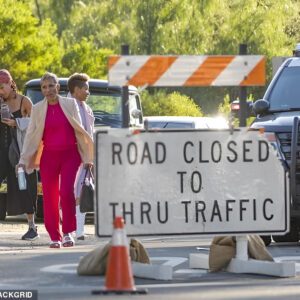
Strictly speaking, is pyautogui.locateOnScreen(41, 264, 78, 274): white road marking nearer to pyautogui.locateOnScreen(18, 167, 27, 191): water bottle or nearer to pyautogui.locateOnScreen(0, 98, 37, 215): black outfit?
pyautogui.locateOnScreen(18, 167, 27, 191): water bottle

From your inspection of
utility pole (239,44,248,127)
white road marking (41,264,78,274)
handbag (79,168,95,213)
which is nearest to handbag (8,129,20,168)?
handbag (79,168,95,213)

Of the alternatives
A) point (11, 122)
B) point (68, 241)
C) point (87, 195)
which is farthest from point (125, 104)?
point (11, 122)

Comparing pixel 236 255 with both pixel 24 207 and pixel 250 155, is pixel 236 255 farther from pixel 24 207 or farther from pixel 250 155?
pixel 24 207

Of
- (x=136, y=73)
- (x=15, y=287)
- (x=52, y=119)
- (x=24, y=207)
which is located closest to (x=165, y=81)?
(x=136, y=73)

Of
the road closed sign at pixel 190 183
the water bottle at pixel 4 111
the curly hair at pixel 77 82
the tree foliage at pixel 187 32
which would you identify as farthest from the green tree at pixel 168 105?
the road closed sign at pixel 190 183

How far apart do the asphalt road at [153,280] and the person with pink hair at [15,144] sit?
2.19 meters

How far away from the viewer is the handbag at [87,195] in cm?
1548

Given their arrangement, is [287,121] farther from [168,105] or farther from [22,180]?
[168,105]

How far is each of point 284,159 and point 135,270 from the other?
14.1ft

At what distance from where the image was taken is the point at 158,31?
2099 inches

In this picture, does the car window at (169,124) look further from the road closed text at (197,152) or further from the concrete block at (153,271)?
the concrete block at (153,271)

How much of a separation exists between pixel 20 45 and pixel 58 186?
105ft

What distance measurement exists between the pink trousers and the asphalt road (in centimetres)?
45

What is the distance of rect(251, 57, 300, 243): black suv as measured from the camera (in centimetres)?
1555
